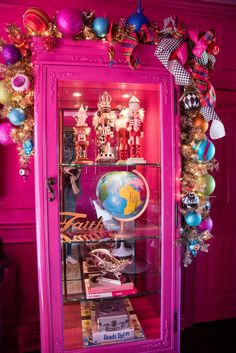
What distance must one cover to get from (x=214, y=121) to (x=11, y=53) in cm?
130

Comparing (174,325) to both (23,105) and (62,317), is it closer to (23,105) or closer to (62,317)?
(62,317)

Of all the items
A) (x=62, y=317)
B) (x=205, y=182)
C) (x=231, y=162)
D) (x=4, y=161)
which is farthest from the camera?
(x=231, y=162)

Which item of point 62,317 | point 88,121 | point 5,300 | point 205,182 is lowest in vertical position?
point 5,300

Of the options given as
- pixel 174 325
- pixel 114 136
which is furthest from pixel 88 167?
pixel 174 325

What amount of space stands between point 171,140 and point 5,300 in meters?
1.96

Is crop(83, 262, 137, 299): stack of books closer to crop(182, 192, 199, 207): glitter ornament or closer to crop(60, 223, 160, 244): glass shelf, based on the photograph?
crop(60, 223, 160, 244): glass shelf

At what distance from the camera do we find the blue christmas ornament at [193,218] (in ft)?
5.12

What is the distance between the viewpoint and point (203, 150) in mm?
1551

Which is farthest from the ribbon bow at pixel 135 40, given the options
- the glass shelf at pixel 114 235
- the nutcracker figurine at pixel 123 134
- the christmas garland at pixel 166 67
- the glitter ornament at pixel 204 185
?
the glass shelf at pixel 114 235

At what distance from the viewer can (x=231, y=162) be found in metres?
2.50

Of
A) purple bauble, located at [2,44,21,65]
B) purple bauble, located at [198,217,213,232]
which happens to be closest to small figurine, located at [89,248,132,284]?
purple bauble, located at [198,217,213,232]

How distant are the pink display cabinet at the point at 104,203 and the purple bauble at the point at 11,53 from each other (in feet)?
0.47

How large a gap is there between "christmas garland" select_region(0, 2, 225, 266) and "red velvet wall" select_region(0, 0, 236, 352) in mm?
701

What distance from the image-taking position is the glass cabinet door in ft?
5.37
